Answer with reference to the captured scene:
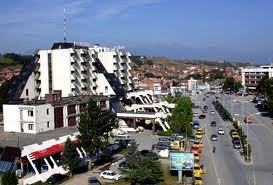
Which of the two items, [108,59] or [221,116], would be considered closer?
[108,59]

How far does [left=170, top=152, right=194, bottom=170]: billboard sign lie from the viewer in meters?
35.3

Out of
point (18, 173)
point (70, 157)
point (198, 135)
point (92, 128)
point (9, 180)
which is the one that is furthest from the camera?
point (198, 135)

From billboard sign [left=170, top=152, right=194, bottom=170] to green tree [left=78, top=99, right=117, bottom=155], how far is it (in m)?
7.90

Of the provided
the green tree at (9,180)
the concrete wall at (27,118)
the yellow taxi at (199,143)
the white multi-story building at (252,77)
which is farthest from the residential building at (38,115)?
the white multi-story building at (252,77)

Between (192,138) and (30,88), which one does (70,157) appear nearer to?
(192,138)

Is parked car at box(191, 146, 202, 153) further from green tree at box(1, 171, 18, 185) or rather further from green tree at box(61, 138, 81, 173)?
green tree at box(1, 171, 18, 185)

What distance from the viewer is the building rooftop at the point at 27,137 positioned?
136 feet

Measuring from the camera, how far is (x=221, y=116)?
80.2 metres

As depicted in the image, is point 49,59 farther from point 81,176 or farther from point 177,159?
point 177,159

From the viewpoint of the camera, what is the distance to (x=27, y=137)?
45250 mm

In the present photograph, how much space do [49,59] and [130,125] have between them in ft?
49.8

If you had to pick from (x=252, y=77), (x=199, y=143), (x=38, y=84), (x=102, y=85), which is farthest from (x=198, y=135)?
(x=252, y=77)

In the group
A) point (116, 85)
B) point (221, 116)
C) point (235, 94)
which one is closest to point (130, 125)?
point (116, 85)

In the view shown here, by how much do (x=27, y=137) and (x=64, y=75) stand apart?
824 inches
